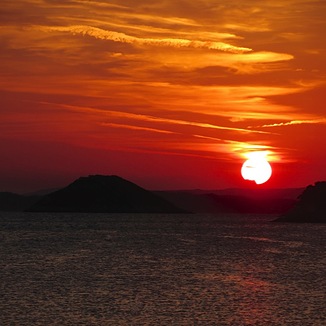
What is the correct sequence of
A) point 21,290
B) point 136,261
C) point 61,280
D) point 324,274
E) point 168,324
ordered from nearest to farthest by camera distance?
1. point 168,324
2. point 21,290
3. point 61,280
4. point 324,274
5. point 136,261

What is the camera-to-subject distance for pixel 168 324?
182 ft

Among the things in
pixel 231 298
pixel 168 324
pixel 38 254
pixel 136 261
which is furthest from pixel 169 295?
pixel 38 254

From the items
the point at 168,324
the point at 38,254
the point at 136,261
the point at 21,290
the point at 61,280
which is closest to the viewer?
the point at 168,324

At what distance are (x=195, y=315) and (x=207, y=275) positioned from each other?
32.0m

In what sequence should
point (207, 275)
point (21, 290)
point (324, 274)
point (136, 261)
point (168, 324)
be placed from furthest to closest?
point (136, 261) < point (324, 274) < point (207, 275) < point (21, 290) < point (168, 324)

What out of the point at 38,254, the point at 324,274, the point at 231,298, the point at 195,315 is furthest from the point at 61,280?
the point at 38,254

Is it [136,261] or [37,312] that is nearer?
[37,312]

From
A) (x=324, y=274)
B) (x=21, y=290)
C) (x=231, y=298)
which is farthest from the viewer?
(x=324, y=274)

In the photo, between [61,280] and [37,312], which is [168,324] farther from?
[61,280]

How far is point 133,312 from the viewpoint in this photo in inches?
2384

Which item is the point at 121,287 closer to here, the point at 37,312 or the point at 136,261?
the point at 37,312

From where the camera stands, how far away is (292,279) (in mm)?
89062

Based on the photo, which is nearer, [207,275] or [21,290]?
[21,290]

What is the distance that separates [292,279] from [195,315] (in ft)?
106
